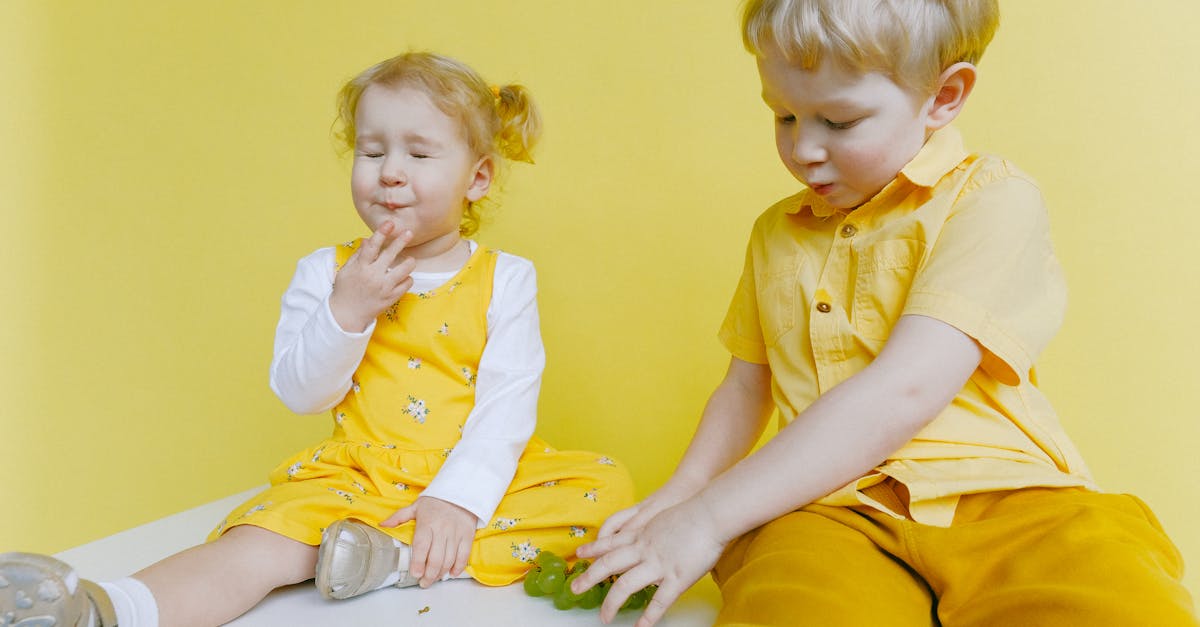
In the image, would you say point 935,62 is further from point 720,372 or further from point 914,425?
point 720,372

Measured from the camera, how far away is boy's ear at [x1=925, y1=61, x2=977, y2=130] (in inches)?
35.4

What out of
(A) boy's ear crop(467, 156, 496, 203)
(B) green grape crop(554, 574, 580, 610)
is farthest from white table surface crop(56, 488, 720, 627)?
(A) boy's ear crop(467, 156, 496, 203)

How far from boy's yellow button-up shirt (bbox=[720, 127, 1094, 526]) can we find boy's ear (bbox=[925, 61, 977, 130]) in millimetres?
19

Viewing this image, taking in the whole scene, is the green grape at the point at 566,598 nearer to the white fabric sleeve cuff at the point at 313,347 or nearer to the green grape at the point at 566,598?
the green grape at the point at 566,598

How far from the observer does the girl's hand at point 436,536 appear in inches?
39.6

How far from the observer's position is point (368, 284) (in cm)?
109

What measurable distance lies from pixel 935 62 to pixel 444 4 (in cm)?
103

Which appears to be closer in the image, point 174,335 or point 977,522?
point 977,522

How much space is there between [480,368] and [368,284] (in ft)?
0.57

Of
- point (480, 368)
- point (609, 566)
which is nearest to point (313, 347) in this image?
point (480, 368)

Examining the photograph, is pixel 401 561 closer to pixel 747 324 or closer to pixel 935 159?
pixel 747 324

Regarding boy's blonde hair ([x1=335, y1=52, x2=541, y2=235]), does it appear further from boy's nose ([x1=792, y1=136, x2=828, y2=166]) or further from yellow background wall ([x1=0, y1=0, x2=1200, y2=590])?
boy's nose ([x1=792, y1=136, x2=828, y2=166])

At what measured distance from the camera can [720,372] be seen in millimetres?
1570

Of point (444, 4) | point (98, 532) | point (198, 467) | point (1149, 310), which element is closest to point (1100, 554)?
point (1149, 310)
